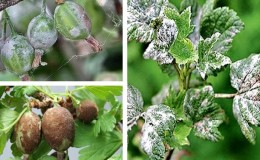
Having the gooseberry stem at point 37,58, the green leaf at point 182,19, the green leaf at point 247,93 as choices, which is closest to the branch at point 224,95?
the green leaf at point 247,93

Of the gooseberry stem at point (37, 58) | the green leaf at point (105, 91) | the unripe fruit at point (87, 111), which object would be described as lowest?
the unripe fruit at point (87, 111)

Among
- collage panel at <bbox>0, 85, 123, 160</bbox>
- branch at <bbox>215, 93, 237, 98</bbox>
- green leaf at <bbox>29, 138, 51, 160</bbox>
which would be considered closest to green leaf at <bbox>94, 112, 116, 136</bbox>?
collage panel at <bbox>0, 85, 123, 160</bbox>

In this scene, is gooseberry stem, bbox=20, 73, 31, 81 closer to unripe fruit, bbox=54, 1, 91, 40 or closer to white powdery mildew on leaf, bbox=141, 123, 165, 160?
unripe fruit, bbox=54, 1, 91, 40

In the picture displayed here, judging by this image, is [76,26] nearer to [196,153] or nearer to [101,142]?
[101,142]

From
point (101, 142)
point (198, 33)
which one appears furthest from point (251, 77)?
point (101, 142)

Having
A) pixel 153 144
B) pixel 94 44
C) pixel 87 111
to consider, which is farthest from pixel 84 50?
pixel 153 144

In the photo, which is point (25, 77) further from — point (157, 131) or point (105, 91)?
point (157, 131)

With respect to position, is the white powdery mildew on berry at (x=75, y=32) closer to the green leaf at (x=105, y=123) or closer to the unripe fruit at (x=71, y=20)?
the unripe fruit at (x=71, y=20)
